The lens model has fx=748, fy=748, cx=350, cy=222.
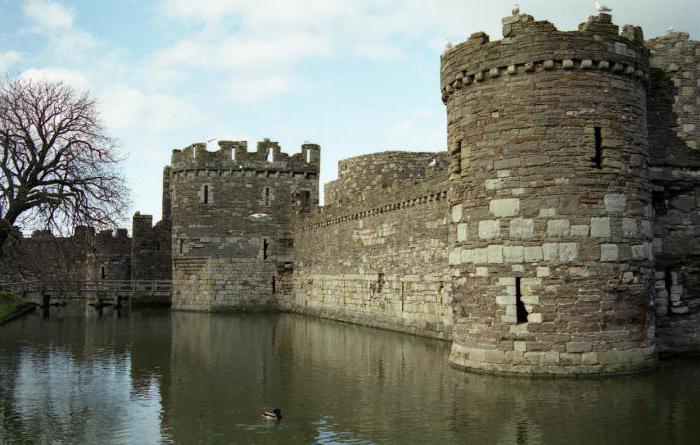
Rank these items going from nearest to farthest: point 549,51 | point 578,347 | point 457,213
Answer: point 578,347, point 549,51, point 457,213

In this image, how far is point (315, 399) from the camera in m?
11.6

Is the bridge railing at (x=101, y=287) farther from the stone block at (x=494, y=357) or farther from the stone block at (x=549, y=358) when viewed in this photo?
the stone block at (x=549, y=358)

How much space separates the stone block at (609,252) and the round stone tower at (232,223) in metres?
20.3

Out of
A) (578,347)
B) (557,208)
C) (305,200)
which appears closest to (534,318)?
(578,347)

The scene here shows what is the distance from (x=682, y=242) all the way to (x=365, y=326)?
36.5 ft

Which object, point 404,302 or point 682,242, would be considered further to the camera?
point 404,302

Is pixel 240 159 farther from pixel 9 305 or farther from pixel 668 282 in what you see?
pixel 668 282

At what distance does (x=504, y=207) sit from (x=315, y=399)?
15.5ft

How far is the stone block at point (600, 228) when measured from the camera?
1298 cm

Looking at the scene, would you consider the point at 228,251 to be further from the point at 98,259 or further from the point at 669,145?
the point at 669,145

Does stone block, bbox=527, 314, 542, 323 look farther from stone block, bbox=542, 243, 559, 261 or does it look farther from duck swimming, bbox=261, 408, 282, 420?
duck swimming, bbox=261, 408, 282, 420

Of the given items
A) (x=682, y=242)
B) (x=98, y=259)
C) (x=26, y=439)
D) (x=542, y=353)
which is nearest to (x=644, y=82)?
(x=682, y=242)

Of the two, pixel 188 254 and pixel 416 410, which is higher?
pixel 188 254

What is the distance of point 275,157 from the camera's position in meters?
32.9
